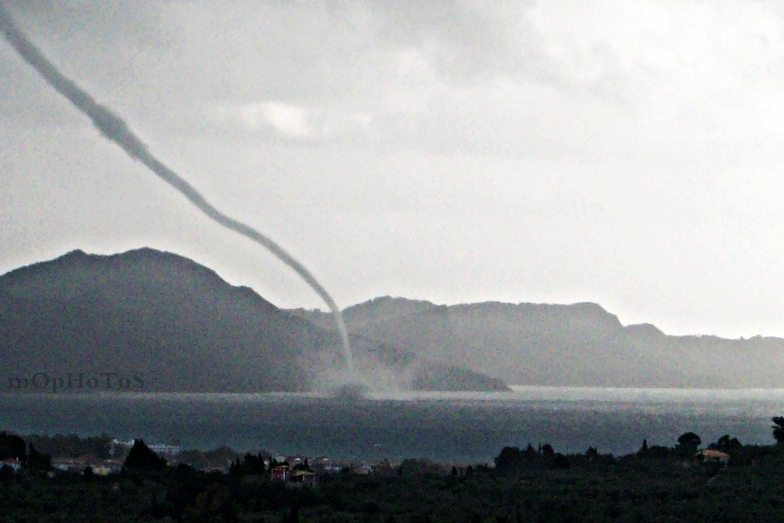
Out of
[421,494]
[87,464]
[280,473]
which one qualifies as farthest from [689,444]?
[87,464]

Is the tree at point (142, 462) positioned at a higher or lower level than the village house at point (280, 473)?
Answer: higher

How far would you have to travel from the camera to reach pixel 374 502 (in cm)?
5662

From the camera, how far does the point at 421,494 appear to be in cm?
5953

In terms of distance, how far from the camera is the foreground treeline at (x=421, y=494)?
5134 centimetres

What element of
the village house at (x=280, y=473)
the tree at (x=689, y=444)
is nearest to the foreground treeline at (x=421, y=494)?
the village house at (x=280, y=473)

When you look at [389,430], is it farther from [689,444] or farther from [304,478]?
[304,478]

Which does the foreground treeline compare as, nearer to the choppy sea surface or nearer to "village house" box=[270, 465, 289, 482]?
"village house" box=[270, 465, 289, 482]

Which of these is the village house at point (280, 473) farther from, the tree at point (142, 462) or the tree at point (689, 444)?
the tree at point (689, 444)

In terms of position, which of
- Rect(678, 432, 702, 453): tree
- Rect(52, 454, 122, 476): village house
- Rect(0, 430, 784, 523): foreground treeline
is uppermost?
Rect(678, 432, 702, 453): tree

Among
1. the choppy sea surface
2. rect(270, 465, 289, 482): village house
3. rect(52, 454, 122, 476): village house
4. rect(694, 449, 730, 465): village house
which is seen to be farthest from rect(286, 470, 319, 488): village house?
the choppy sea surface

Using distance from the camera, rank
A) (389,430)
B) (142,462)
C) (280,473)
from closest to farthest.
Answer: (280,473) < (142,462) < (389,430)

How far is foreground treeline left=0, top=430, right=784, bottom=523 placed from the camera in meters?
51.3

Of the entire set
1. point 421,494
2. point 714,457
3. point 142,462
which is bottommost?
point 421,494

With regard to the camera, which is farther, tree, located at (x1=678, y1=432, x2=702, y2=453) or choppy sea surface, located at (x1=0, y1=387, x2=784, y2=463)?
choppy sea surface, located at (x1=0, y1=387, x2=784, y2=463)
